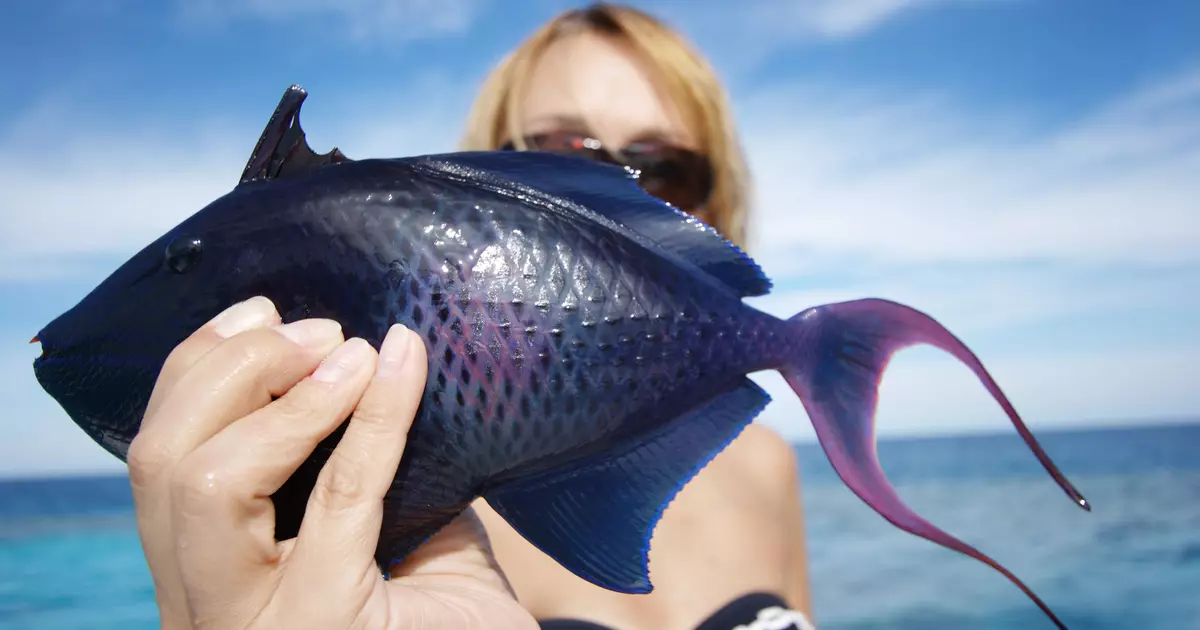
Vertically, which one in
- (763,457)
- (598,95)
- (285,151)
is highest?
(598,95)

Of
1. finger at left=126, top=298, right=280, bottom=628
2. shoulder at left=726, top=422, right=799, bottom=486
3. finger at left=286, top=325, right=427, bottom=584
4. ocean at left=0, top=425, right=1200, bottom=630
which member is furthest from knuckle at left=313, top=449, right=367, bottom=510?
ocean at left=0, top=425, right=1200, bottom=630

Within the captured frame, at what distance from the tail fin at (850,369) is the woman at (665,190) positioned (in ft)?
4.82

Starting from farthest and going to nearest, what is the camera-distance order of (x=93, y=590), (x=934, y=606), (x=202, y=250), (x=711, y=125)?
(x=93, y=590)
(x=934, y=606)
(x=711, y=125)
(x=202, y=250)

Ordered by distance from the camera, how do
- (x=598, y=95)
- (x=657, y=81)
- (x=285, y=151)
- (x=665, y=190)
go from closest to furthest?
(x=285, y=151)
(x=665, y=190)
(x=598, y=95)
(x=657, y=81)

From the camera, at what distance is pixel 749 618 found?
3.03 meters

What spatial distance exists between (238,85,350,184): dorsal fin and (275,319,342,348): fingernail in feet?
1.02

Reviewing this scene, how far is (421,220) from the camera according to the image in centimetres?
122

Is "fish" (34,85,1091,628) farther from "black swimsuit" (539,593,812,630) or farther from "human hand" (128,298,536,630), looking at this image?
"black swimsuit" (539,593,812,630)

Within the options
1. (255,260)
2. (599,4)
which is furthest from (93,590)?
(255,260)

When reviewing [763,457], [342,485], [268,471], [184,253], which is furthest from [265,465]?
[763,457]

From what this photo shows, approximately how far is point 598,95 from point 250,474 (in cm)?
255

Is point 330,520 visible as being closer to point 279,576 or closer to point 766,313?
point 279,576

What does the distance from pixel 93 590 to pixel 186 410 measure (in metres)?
21.3

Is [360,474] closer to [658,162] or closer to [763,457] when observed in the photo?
[658,162]
